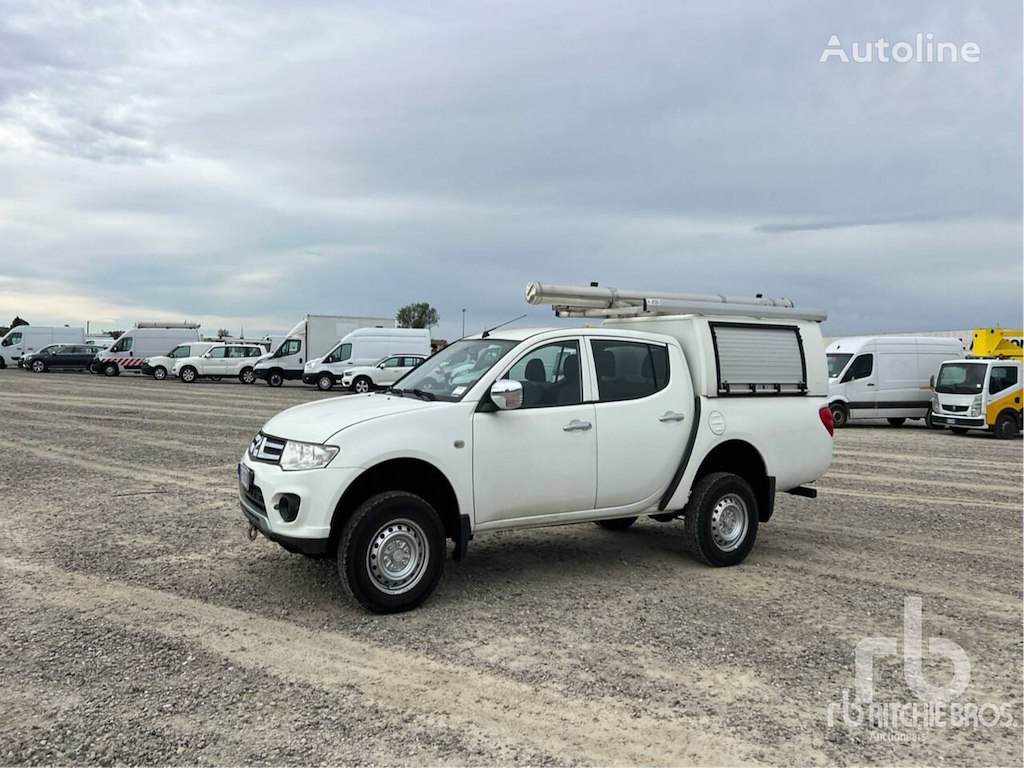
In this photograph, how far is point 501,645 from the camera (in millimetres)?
4934

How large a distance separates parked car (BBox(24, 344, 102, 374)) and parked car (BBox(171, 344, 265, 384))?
957 centimetres

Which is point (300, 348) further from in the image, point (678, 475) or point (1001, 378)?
point (678, 475)

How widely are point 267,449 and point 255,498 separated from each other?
1.10ft

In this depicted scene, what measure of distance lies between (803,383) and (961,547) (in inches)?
91.5

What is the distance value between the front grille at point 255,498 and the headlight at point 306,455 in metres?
0.31

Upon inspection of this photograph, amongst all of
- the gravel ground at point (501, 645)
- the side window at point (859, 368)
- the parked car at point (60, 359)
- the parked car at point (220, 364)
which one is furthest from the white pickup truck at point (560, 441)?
the parked car at point (60, 359)

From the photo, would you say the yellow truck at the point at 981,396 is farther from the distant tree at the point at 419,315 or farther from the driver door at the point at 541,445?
the distant tree at the point at 419,315

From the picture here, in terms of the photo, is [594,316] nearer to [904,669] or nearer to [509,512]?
[509,512]

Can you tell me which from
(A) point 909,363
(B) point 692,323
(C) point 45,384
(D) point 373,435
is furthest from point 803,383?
(C) point 45,384

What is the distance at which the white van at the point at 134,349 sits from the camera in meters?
40.9

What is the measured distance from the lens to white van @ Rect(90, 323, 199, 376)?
134 feet

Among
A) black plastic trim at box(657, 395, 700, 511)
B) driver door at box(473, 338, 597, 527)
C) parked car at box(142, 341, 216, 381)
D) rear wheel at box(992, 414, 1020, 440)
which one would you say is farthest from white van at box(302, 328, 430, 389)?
driver door at box(473, 338, 597, 527)

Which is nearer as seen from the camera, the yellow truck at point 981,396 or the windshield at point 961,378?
the yellow truck at point 981,396

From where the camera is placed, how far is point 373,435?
17.3 ft
